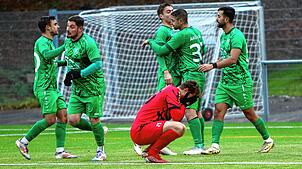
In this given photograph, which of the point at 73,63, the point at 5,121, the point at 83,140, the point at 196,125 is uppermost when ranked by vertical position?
the point at 73,63

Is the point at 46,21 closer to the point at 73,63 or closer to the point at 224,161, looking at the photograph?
the point at 73,63

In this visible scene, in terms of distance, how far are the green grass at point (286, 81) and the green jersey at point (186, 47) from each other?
44.5ft

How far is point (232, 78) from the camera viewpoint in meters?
16.1

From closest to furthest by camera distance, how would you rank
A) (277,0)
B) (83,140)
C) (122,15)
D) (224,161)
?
(224,161) → (83,140) → (122,15) → (277,0)

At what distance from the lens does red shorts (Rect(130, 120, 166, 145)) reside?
1391 cm

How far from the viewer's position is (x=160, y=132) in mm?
13898

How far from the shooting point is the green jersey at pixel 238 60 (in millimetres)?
15791

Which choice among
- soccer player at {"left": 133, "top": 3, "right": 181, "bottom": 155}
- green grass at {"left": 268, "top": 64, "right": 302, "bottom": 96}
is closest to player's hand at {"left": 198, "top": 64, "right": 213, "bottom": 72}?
soccer player at {"left": 133, "top": 3, "right": 181, "bottom": 155}

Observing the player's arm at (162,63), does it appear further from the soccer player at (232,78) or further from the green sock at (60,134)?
the green sock at (60,134)

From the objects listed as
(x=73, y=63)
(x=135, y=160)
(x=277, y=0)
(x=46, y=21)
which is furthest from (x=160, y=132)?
(x=277, y=0)

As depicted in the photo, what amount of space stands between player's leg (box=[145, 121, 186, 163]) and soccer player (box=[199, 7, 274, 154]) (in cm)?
191

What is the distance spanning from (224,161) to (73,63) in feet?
9.06

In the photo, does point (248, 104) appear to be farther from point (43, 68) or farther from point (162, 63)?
point (43, 68)

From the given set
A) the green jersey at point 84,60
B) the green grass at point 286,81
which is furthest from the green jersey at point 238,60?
the green grass at point 286,81
